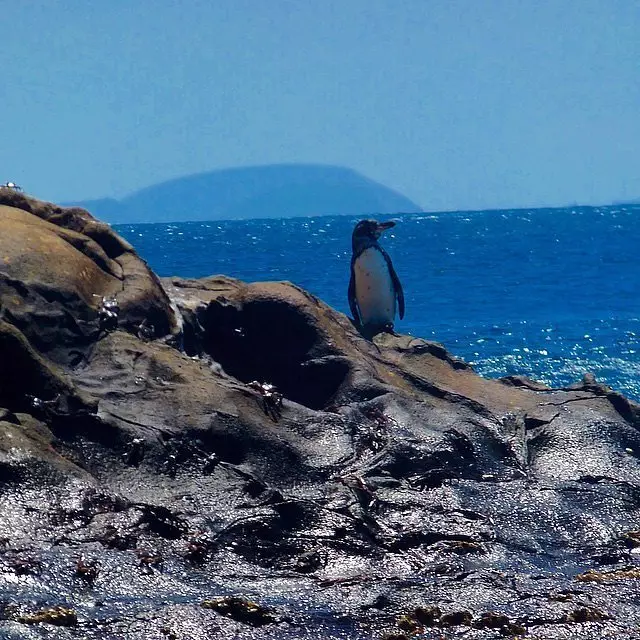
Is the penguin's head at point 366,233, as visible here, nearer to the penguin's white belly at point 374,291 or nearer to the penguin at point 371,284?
the penguin at point 371,284

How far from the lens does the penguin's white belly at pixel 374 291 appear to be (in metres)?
12.8

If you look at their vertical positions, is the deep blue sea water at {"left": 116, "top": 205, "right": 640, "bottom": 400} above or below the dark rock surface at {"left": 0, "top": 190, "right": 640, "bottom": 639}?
above

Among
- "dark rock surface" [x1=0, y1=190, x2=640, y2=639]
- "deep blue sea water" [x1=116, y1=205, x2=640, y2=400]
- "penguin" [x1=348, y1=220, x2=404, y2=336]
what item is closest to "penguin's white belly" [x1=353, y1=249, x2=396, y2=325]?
"penguin" [x1=348, y1=220, x2=404, y2=336]

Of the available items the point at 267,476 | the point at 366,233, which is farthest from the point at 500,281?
the point at 267,476

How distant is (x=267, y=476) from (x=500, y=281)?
30622mm

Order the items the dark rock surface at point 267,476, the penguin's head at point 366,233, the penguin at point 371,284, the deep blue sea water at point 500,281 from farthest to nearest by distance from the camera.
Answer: the deep blue sea water at point 500,281 < the penguin's head at point 366,233 < the penguin at point 371,284 < the dark rock surface at point 267,476

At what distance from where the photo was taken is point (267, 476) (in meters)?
7.37

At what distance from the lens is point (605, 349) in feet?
71.4

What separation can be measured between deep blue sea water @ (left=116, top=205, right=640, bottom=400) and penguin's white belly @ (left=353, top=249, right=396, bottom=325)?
5.79m

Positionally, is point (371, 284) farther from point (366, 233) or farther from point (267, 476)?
point (267, 476)

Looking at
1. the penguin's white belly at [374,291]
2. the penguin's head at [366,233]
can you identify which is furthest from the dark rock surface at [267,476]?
the penguin's head at [366,233]

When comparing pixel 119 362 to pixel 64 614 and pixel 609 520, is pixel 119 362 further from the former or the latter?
pixel 609 520

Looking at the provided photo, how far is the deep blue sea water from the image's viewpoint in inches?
822

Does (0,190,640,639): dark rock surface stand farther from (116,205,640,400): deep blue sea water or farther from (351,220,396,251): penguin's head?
(116,205,640,400): deep blue sea water
